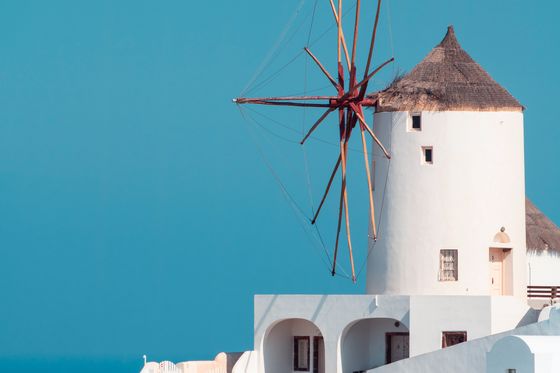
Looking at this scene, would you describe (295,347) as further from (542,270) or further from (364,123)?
(542,270)

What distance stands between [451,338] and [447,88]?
6.60 metres

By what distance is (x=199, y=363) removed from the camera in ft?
126

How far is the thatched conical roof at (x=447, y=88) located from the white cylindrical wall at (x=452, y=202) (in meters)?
0.22

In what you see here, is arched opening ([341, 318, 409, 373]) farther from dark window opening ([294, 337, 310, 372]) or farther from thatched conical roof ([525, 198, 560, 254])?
thatched conical roof ([525, 198, 560, 254])

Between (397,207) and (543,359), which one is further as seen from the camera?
(397,207)

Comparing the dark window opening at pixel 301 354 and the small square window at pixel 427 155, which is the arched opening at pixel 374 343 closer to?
the dark window opening at pixel 301 354

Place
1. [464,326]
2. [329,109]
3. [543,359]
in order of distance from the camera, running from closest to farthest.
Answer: [543,359] < [464,326] < [329,109]

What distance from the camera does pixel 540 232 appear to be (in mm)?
44781

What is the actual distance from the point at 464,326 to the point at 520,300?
5.68 feet

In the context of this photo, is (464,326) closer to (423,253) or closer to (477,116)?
(423,253)

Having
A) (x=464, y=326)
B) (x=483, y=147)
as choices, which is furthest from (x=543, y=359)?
(x=483, y=147)

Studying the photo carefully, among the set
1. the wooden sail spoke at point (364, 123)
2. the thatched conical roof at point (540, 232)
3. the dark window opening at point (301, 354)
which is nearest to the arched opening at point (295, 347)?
the dark window opening at point (301, 354)

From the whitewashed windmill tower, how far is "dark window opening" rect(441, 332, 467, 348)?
5.54ft

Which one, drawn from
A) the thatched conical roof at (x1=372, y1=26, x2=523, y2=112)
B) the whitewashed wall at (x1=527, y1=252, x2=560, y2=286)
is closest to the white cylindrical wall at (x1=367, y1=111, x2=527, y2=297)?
the thatched conical roof at (x1=372, y1=26, x2=523, y2=112)
